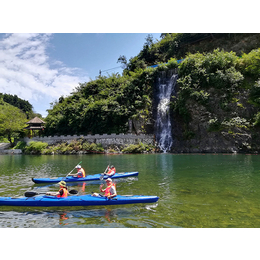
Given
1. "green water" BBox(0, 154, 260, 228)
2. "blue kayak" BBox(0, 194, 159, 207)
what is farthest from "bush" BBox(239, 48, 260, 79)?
Result: "blue kayak" BBox(0, 194, 159, 207)

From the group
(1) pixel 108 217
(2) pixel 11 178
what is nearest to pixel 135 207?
(1) pixel 108 217

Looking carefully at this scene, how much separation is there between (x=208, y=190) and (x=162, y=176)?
432 cm

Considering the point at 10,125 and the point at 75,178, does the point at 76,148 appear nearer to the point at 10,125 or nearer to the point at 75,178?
the point at 10,125

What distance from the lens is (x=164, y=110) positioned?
39.4 metres

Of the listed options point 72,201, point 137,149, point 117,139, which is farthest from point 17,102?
point 72,201

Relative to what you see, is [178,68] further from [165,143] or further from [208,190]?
[208,190]

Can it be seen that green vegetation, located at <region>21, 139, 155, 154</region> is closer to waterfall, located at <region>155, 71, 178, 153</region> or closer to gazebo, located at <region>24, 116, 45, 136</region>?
waterfall, located at <region>155, 71, 178, 153</region>

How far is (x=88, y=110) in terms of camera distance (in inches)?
1743

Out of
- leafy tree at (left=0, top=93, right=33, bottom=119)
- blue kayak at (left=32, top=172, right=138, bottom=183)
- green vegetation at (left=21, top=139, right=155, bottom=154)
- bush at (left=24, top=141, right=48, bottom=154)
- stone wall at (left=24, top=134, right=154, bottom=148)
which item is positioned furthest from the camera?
leafy tree at (left=0, top=93, right=33, bottom=119)

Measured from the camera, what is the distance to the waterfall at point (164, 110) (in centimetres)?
3684

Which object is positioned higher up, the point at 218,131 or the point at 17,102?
the point at 17,102

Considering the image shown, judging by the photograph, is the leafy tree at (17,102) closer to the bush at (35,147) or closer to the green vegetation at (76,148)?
the bush at (35,147)

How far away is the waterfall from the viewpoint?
36.8 metres

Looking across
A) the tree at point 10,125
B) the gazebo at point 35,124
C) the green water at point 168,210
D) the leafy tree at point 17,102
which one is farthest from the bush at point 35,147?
the leafy tree at point 17,102
